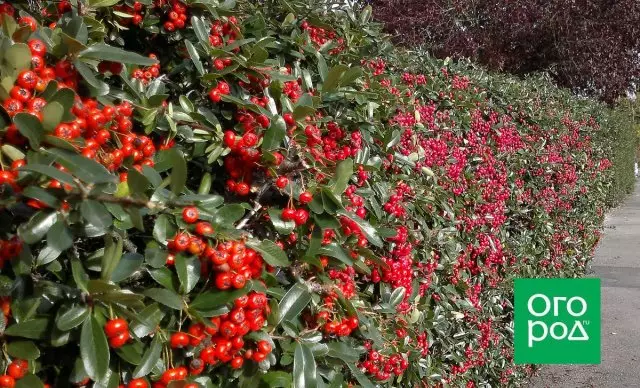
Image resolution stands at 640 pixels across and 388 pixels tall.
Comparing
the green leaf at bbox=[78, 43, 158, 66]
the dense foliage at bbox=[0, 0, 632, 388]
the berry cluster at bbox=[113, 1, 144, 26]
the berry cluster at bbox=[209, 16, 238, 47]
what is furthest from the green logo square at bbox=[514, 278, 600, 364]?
the green leaf at bbox=[78, 43, 158, 66]

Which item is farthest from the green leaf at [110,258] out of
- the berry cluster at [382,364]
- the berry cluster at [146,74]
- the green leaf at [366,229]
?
the berry cluster at [382,364]

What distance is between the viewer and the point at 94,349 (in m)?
1.18

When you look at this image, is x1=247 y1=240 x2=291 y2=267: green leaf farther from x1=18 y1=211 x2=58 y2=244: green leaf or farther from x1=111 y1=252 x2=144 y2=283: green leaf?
x1=18 y1=211 x2=58 y2=244: green leaf

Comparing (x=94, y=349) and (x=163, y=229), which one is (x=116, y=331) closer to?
(x=94, y=349)

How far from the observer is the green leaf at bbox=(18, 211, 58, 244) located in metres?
1.07

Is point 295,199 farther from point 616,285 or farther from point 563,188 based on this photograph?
point 616,285

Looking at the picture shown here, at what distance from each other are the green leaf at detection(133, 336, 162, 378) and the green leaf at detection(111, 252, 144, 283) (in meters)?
0.16

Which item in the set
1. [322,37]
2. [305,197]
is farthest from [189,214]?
[322,37]

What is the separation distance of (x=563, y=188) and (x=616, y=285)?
248cm

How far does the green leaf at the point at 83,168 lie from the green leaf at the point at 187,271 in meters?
0.29

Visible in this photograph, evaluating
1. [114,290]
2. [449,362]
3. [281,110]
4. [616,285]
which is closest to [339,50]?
[281,110]

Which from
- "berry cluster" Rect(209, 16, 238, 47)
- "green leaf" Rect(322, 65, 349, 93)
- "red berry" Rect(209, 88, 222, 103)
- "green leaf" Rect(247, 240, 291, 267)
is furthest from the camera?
"green leaf" Rect(322, 65, 349, 93)

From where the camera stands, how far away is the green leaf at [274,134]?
1.63 meters

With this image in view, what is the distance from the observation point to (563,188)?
20.7 ft
